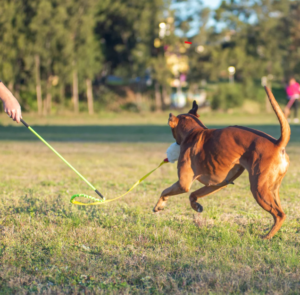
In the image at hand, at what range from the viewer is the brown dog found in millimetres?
4441

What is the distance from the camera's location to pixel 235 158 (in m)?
4.66

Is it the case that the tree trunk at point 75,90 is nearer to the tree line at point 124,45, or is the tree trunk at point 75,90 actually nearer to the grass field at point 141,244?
the tree line at point 124,45

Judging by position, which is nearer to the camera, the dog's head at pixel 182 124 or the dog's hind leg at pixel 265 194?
the dog's hind leg at pixel 265 194

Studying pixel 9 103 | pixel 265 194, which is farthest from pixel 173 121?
pixel 9 103

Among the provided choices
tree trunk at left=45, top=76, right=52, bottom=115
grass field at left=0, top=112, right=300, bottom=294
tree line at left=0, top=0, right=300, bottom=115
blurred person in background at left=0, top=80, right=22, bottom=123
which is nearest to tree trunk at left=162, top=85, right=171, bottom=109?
tree line at left=0, top=0, right=300, bottom=115

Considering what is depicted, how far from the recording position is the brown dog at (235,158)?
4441mm

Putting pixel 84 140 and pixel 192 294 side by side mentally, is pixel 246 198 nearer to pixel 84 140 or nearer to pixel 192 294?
pixel 192 294

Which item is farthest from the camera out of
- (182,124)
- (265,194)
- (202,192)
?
(202,192)

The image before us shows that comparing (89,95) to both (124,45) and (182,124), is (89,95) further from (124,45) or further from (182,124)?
(182,124)

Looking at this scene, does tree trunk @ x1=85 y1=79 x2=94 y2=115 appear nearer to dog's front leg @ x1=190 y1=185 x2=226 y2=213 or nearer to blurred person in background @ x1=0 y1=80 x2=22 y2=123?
dog's front leg @ x1=190 y1=185 x2=226 y2=213

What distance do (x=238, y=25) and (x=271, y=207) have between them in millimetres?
47176

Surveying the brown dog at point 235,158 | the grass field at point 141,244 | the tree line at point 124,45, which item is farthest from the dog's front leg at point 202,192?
the tree line at point 124,45

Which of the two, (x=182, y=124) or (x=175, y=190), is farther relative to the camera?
(x=182, y=124)

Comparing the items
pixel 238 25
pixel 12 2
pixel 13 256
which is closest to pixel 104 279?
pixel 13 256
